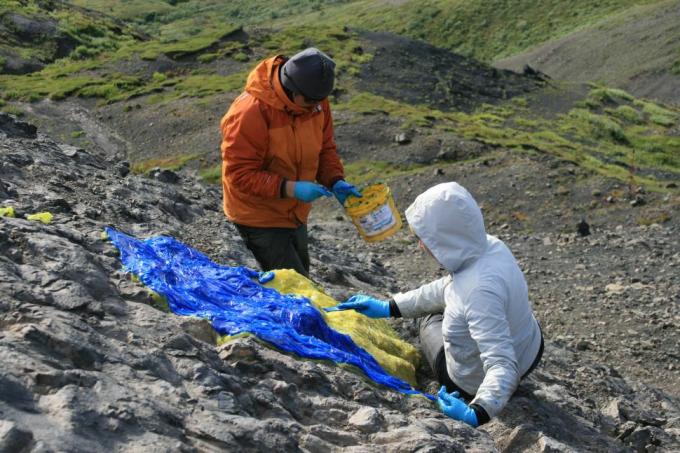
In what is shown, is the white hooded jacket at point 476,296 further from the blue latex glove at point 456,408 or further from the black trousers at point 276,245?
the black trousers at point 276,245

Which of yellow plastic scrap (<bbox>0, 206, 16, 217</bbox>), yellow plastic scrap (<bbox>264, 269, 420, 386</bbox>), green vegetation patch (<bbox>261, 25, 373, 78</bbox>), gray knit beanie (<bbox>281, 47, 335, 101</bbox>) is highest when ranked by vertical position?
gray knit beanie (<bbox>281, 47, 335, 101</bbox>)

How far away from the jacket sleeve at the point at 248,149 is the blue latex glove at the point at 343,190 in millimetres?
724

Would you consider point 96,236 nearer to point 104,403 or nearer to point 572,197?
point 104,403

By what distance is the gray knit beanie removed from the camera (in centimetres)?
627

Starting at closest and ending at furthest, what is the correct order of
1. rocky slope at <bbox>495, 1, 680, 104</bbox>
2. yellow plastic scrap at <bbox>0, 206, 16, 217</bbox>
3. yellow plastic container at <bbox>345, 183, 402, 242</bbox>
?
yellow plastic scrap at <bbox>0, 206, 16, 217</bbox>
yellow plastic container at <bbox>345, 183, 402, 242</bbox>
rocky slope at <bbox>495, 1, 680, 104</bbox>

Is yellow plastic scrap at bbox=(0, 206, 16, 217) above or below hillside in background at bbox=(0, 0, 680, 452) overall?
above

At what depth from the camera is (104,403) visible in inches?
159

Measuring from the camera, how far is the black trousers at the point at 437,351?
5.98 meters

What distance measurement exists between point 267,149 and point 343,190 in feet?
2.86

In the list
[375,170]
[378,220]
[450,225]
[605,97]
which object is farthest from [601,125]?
[450,225]

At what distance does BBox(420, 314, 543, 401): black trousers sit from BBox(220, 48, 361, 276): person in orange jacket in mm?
1396

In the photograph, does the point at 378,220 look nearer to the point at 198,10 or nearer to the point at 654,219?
the point at 654,219

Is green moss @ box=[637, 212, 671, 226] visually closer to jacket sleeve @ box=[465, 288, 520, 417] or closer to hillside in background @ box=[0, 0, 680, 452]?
hillside in background @ box=[0, 0, 680, 452]

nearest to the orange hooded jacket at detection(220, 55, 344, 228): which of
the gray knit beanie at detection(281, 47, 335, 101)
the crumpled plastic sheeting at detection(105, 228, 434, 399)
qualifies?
the gray knit beanie at detection(281, 47, 335, 101)
